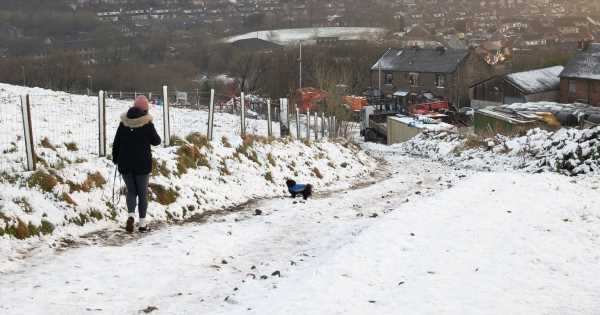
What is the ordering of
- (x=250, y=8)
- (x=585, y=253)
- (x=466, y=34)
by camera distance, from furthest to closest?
(x=250, y=8), (x=466, y=34), (x=585, y=253)

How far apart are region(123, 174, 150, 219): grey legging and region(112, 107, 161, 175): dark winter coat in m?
0.09

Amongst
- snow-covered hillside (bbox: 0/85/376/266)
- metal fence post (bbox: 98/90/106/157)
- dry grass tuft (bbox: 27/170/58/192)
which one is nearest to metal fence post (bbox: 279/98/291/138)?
snow-covered hillside (bbox: 0/85/376/266)

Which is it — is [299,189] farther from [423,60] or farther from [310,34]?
[310,34]

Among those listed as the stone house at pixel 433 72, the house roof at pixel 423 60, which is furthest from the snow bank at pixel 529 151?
the house roof at pixel 423 60

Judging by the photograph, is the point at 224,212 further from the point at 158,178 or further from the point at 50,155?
the point at 50,155

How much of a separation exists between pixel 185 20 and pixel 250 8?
3868 cm

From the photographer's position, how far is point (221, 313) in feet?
19.1

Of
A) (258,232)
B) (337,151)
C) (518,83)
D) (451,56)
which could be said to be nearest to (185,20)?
(451,56)

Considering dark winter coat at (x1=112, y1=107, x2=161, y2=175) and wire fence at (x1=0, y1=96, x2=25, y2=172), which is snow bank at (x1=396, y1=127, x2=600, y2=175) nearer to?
dark winter coat at (x1=112, y1=107, x2=161, y2=175)

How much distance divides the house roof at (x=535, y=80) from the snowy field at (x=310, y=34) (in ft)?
230

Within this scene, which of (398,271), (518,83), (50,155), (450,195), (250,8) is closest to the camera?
(398,271)

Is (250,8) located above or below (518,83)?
above

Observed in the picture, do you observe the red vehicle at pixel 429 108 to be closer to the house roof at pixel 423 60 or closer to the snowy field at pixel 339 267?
the house roof at pixel 423 60

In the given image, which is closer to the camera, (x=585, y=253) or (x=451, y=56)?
(x=585, y=253)
